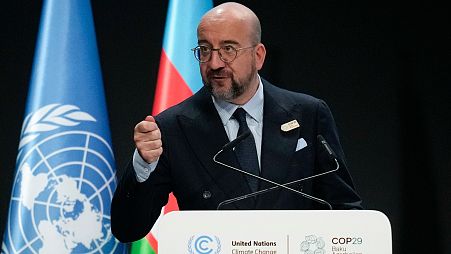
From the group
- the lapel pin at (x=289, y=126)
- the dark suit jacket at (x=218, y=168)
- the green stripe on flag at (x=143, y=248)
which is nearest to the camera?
the dark suit jacket at (x=218, y=168)

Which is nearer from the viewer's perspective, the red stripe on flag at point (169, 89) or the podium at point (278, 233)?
the podium at point (278, 233)

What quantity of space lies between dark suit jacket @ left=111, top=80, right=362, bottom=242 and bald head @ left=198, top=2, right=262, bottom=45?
0.76ft

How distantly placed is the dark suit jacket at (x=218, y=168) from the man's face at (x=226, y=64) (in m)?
0.11

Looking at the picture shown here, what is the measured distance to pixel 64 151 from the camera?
341 cm

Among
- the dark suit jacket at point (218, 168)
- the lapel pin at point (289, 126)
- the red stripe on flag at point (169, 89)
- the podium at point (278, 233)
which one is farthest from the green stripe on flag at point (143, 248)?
the podium at point (278, 233)

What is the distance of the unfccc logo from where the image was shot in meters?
1.72

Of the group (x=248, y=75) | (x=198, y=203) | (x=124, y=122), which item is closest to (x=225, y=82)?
(x=248, y=75)

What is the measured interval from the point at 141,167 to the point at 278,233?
0.57 meters

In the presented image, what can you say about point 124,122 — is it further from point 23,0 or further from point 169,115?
point 169,115

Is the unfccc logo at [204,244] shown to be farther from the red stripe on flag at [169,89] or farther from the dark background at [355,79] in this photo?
the dark background at [355,79]

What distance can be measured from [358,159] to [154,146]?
2222mm

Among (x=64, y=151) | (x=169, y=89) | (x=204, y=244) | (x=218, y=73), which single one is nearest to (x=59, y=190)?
(x=64, y=151)

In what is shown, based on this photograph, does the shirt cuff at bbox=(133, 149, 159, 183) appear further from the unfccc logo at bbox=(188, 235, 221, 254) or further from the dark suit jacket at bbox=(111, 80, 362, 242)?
the unfccc logo at bbox=(188, 235, 221, 254)

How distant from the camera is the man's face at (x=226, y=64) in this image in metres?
2.36
